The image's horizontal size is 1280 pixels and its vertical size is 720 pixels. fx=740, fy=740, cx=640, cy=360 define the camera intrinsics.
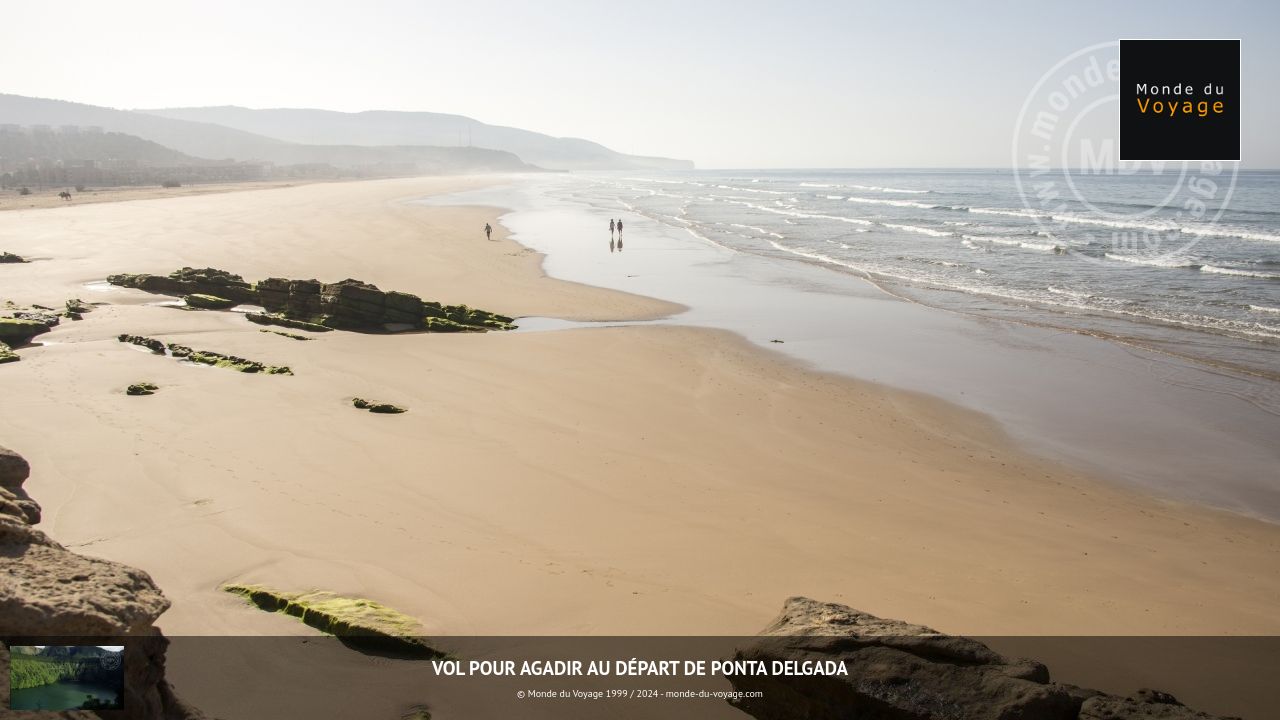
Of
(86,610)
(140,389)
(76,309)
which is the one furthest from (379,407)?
(76,309)

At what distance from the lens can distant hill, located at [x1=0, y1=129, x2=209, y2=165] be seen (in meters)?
129

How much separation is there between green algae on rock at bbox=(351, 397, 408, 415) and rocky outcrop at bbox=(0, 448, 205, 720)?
23.1ft

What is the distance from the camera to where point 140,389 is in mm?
10805

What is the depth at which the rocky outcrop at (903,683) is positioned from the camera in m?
3.72

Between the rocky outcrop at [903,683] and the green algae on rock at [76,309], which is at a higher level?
the green algae on rock at [76,309]

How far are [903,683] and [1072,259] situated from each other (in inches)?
1211

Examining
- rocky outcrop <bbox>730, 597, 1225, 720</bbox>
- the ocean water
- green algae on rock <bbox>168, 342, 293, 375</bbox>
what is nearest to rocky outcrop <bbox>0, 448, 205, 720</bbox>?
rocky outcrop <bbox>730, 597, 1225, 720</bbox>

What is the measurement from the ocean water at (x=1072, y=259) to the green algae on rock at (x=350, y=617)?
1629 centimetres

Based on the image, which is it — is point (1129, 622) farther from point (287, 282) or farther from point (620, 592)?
point (287, 282)

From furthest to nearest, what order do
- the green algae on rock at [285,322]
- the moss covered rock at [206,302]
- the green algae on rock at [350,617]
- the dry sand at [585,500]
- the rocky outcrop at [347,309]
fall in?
the moss covered rock at [206,302]
the rocky outcrop at [347,309]
the green algae on rock at [285,322]
the dry sand at [585,500]
the green algae on rock at [350,617]

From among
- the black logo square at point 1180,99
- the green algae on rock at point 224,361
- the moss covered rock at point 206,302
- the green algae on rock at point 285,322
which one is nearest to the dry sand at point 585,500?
the green algae on rock at point 224,361

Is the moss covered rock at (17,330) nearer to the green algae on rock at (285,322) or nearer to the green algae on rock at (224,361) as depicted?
the green algae on rock at (224,361)

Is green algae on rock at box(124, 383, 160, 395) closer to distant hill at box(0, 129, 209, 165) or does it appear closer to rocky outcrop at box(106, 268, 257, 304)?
rocky outcrop at box(106, 268, 257, 304)

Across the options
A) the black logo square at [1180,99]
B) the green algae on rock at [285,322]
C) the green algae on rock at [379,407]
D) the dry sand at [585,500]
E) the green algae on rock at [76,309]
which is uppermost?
the black logo square at [1180,99]
